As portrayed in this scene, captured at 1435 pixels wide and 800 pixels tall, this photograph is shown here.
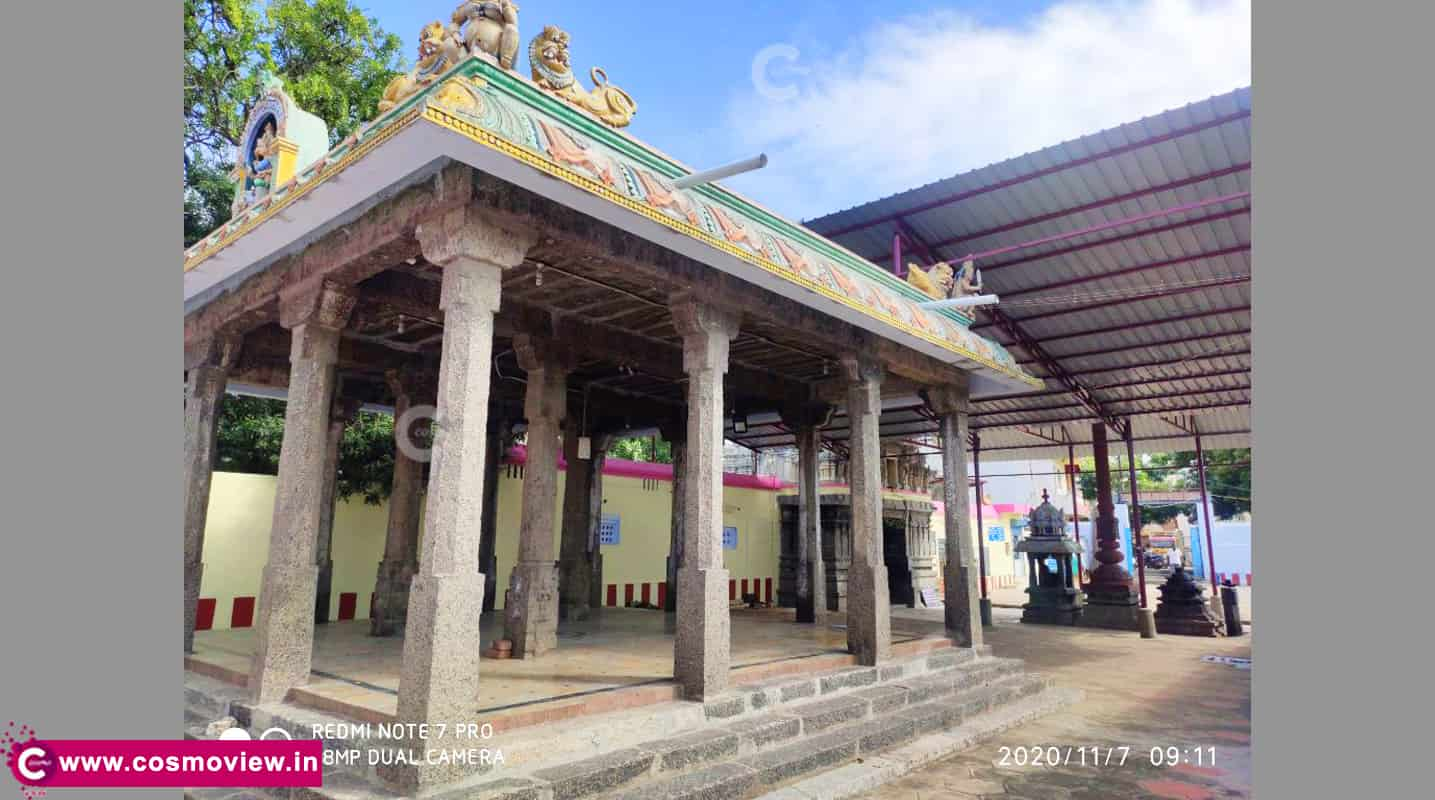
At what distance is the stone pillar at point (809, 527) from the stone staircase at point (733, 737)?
122 inches

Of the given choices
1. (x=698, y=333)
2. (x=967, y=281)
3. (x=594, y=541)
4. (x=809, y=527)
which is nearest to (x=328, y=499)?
(x=594, y=541)

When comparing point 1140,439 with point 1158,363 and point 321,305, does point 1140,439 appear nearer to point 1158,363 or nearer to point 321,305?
point 1158,363

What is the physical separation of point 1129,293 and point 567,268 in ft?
31.0

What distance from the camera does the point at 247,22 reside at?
41.7 ft

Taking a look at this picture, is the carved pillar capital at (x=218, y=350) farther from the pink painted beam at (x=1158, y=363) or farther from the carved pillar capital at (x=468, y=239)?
the pink painted beam at (x=1158, y=363)

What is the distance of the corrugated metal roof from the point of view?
31.6 feet

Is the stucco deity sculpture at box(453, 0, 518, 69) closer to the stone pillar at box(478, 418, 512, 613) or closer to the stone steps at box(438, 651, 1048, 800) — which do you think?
→ the stone steps at box(438, 651, 1048, 800)

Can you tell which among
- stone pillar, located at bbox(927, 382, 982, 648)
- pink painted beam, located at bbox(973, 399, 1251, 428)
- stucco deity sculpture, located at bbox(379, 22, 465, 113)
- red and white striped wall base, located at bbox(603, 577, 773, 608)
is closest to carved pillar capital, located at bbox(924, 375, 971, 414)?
stone pillar, located at bbox(927, 382, 982, 648)

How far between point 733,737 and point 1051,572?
13429 millimetres

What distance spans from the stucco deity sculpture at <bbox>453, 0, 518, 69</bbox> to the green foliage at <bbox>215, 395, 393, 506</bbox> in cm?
753

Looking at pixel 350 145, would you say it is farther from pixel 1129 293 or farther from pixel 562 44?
pixel 1129 293

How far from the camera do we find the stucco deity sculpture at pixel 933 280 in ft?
31.0

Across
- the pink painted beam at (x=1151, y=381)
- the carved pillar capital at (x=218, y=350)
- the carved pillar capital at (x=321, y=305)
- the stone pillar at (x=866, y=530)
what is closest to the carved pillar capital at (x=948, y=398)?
the stone pillar at (x=866, y=530)

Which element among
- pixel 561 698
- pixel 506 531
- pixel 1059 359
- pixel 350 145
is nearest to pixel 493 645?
pixel 561 698
